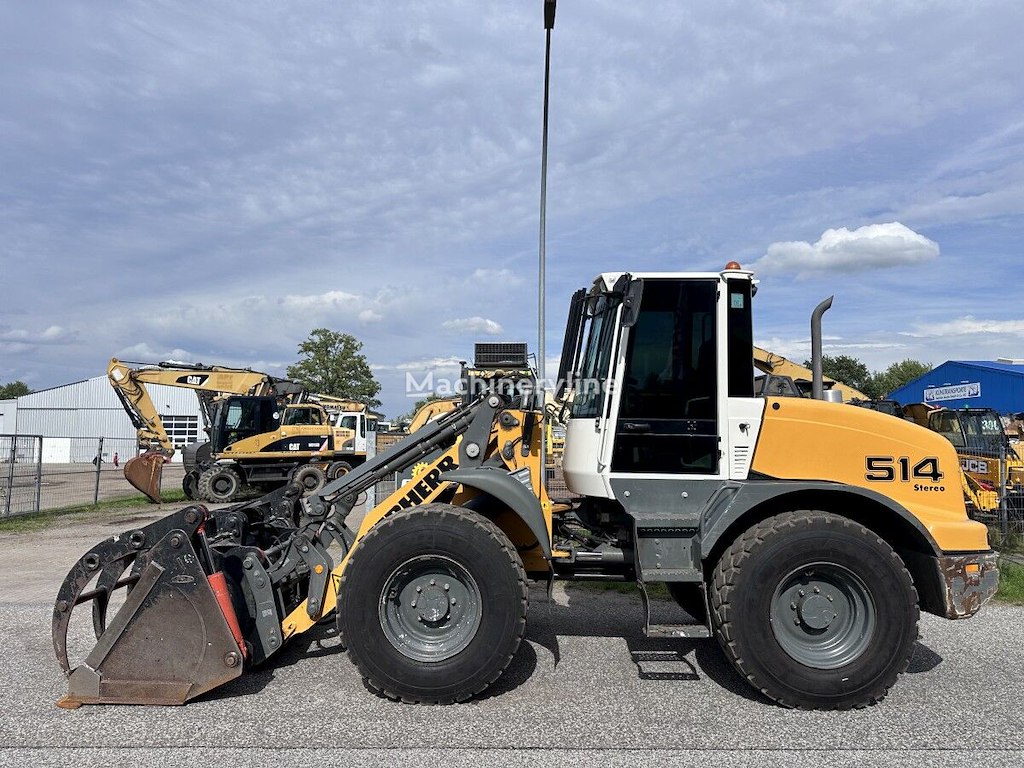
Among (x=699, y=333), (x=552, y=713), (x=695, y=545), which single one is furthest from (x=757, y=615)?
(x=699, y=333)

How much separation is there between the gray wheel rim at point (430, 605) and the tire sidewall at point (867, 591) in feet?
5.57

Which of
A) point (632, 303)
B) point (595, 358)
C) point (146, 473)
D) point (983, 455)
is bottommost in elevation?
point (146, 473)

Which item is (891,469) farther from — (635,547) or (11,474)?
(11,474)

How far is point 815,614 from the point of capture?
15.5ft

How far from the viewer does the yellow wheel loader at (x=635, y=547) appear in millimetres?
4570

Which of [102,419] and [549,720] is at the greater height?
[102,419]

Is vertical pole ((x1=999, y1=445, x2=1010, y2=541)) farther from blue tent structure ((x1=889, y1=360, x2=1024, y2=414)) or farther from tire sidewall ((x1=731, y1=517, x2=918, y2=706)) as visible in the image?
blue tent structure ((x1=889, y1=360, x2=1024, y2=414))

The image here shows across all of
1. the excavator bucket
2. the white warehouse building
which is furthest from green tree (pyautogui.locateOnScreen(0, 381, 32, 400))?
the excavator bucket

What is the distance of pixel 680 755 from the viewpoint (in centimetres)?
397

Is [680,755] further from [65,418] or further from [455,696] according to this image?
[65,418]

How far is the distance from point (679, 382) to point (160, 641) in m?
3.70

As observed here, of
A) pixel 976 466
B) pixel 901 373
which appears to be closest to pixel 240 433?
pixel 976 466

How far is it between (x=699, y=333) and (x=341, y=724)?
11.0 ft

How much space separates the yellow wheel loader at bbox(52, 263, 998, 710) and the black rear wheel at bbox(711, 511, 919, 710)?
1 cm
